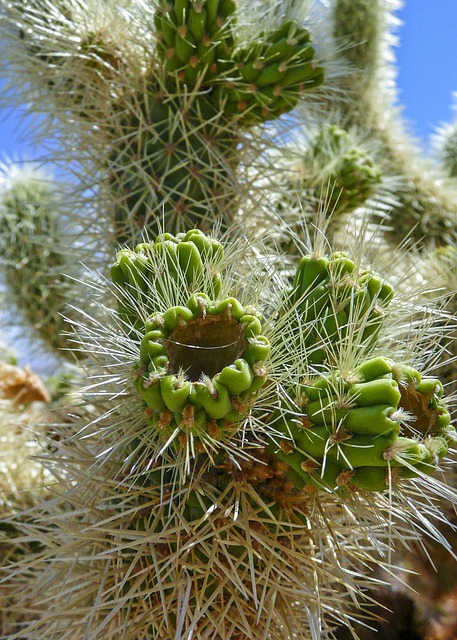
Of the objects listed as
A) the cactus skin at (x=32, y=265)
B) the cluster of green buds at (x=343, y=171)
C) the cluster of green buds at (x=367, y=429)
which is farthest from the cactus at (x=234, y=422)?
the cactus skin at (x=32, y=265)

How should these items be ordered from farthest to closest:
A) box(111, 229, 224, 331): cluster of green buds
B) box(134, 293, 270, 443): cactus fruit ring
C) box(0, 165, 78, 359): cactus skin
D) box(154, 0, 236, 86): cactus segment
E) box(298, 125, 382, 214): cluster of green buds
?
box(0, 165, 78, 359): cactus skin
box(298, 125, 382, 214): cluster of green buds
box(154, 0, 236, 86): cactus segment
box(111, 229, 224, 331): cluster of green buds
box(134, 293, 270, 443): cactus fruit ring

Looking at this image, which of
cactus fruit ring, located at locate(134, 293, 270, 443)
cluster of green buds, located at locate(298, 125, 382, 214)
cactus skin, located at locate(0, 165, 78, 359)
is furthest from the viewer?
cactus skin, located at locate(0, 165, 78, 359)

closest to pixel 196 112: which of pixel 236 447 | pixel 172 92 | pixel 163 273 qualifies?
pixel 172 92

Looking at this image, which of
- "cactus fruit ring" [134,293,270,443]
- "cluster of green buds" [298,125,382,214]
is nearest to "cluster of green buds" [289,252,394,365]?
"cactus fruit ring" [134,293,270,443]

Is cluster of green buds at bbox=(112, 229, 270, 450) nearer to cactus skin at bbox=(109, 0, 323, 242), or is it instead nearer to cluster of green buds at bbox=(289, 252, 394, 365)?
cluster of green buds at bbox=(289, 252, 394, 365)

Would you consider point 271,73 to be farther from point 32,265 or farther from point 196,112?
point 32,265

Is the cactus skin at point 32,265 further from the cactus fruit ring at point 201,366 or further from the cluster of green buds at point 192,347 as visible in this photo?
the cactus fruit ring at point 201,366
